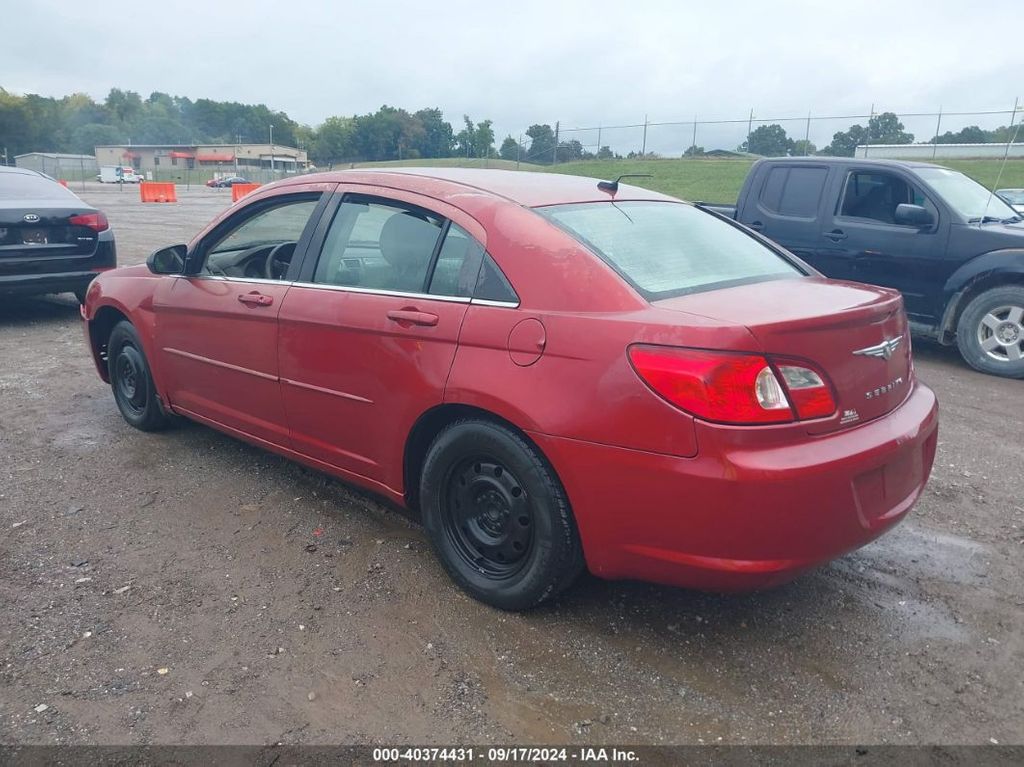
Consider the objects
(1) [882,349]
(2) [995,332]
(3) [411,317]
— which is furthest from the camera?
(2) [995,332]

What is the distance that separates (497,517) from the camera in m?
3.09

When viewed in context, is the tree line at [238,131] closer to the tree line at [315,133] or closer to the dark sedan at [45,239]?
the tree line at [315,133]

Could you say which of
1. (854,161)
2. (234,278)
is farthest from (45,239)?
(854,161)

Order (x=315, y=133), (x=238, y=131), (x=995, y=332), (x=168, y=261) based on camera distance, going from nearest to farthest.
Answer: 1. (x=168, y=261)
2. (x=995, y=332)
3. (x=315, y=133)
4. (x=238, y=131)

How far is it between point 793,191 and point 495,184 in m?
5.62

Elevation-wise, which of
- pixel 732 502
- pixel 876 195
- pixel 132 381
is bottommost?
pixel 132 381

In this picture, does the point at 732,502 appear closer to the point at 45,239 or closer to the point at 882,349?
the point at 882,349

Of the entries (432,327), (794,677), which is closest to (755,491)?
(794,677)

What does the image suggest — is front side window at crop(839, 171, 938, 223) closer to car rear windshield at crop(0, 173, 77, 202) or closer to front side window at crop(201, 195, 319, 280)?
front side window at crop(201, 195, 319, 280)

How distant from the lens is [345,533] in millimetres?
3773

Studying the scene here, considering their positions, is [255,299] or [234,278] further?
[234,278]

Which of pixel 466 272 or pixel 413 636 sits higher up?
pixel 466 272

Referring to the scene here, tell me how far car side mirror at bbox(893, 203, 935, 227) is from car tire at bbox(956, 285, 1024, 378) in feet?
2.64

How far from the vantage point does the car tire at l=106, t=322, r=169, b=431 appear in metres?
4.93
